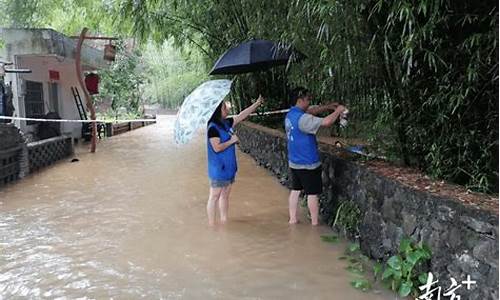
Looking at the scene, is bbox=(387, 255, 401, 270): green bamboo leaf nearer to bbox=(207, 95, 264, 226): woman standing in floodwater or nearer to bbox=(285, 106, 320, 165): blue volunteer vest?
bbox=(285, 106, 320, 165): blue volunteer vest

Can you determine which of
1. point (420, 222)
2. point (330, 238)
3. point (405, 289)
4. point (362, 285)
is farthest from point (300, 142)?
point (405, 289)

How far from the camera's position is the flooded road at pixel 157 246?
375 cm

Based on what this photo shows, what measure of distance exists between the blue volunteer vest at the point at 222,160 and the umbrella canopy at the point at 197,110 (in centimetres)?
18

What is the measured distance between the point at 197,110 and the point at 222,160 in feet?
1.87

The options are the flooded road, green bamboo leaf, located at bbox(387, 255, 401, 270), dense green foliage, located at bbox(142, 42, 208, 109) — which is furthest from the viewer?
dense green foliage, located at bbox(142, 42, 208, 109)

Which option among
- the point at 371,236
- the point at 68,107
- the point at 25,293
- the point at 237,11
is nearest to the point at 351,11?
the point at 371,236

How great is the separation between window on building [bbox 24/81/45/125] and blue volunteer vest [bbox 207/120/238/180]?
27.5 ft

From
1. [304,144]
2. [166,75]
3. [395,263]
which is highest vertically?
[166,75]

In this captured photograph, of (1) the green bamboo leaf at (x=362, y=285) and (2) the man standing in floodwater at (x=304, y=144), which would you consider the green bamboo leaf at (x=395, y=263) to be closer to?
(1) the green bamboo leaf at (x=362, y=285)

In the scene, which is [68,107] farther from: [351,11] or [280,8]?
[351,11]

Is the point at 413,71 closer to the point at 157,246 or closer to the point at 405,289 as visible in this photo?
the point at 405,289

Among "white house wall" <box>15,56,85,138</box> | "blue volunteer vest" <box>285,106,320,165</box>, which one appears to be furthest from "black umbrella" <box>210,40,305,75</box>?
"white house wall" <box>15,56,85,138</box>

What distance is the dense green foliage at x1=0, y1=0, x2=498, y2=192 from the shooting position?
10.3ft

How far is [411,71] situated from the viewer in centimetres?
389
